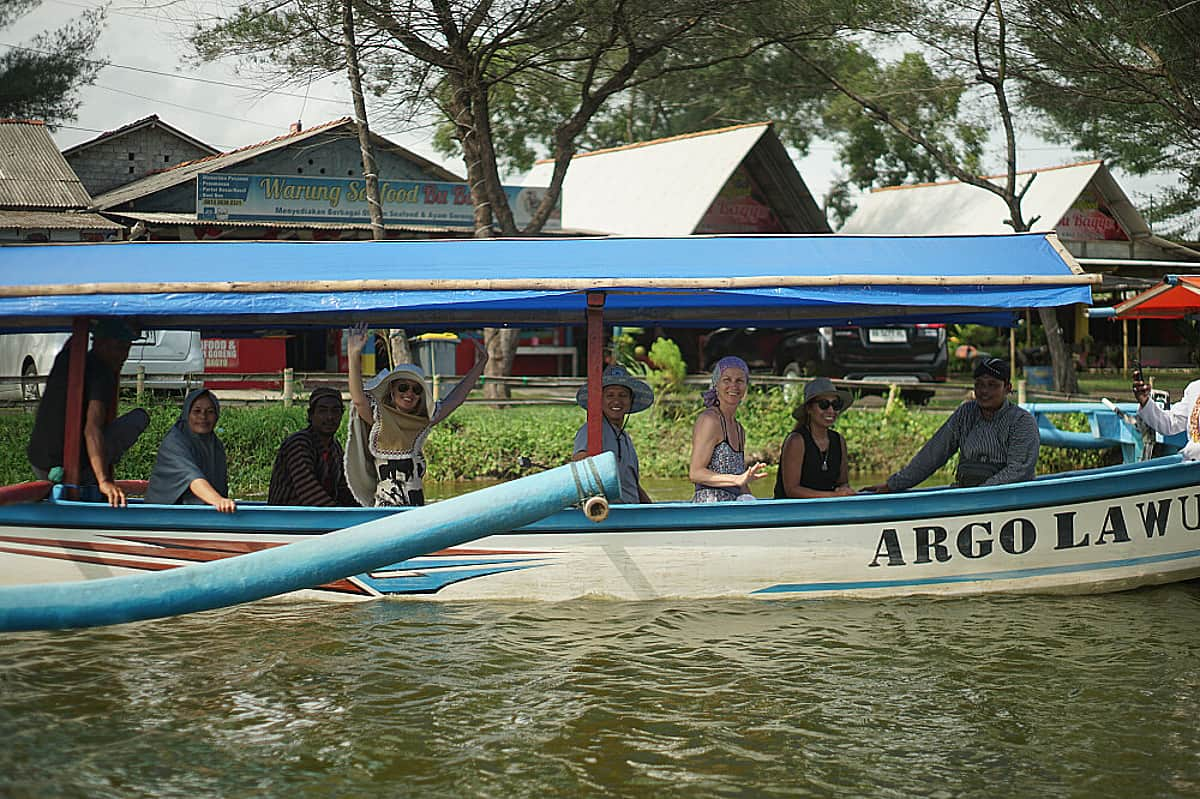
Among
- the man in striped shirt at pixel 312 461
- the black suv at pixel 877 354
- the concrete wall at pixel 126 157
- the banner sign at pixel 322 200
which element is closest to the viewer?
the man in striped shirt at pixel 312 461

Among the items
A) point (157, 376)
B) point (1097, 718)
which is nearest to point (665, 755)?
point (1097, 718)

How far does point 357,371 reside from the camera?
7430 millimetres

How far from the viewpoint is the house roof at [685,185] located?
23375 mm

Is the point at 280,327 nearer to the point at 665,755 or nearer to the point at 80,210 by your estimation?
the point at 665,755

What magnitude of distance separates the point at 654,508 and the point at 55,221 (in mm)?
19146

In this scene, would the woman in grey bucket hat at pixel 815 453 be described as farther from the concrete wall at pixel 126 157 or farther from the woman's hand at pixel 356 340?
the concrete wall at pixel 126 157

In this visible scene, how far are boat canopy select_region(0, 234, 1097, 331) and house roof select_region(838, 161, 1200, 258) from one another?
56.6 ft

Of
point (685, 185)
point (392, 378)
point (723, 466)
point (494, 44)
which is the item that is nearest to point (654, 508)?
point (723, 466)

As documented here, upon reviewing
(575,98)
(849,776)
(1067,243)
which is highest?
(575,98)

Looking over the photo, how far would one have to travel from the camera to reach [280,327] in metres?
9.21

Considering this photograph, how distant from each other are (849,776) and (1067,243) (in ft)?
72.4

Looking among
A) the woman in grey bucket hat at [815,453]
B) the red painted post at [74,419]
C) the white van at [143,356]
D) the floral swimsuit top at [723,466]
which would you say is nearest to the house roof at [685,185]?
the white van at [143,356]

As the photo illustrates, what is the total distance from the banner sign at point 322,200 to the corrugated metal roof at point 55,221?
3.44 metres

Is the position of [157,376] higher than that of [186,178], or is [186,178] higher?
[186,178]
